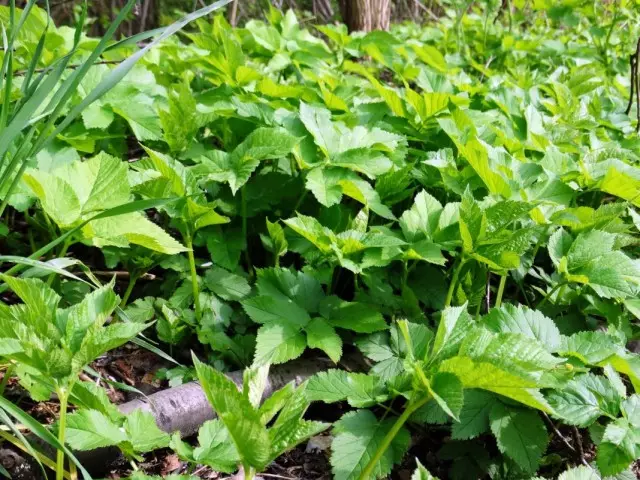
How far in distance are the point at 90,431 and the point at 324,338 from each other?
0.58m

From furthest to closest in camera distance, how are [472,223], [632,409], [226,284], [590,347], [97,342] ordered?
[226,284] < [472,223] < [590,347] < [632,409] < [97,342]

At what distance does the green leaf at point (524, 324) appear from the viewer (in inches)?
55.7

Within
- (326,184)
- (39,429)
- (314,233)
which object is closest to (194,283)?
(314,233)

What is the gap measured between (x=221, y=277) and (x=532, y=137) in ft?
4.12

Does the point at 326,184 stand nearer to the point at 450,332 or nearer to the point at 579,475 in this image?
the point at 450,332

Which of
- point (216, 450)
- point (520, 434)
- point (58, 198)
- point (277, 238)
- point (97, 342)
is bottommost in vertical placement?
point (520, 434)

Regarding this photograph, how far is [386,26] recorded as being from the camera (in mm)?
4809

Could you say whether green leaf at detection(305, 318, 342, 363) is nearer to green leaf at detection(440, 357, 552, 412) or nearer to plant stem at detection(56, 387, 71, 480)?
green leaf at detection(440, 357, 552, 412)

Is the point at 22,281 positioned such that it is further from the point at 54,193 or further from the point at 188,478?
the point at 188,478

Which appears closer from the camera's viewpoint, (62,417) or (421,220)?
(62,417)

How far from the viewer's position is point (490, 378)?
3.43 ft

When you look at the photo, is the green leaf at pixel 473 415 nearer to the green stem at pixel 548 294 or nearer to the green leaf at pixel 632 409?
the green leaf at pixel 632 409

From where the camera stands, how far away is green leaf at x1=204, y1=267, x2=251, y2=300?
177cm

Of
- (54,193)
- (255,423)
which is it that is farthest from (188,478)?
(54,193)
